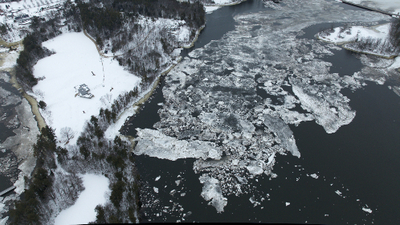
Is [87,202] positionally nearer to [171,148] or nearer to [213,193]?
[171,148]

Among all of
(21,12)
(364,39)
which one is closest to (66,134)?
(364,39)

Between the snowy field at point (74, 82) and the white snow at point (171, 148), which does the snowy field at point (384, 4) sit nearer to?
the white snow at point (171, 148)

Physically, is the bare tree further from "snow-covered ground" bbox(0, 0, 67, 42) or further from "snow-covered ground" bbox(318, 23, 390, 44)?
"snow-covered ground" bbox(318, 23, 390, 44)

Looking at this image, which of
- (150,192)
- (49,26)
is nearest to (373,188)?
(150,192)

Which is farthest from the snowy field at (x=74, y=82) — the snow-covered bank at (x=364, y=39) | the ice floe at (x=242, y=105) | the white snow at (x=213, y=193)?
the snow-covered bank at (x=364, y=39)

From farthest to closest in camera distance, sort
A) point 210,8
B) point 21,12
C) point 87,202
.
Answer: point 210,8, point 21,12, point 87,202

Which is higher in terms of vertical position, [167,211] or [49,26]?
[49,26]

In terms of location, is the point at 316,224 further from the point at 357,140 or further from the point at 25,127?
the point at 25,127
